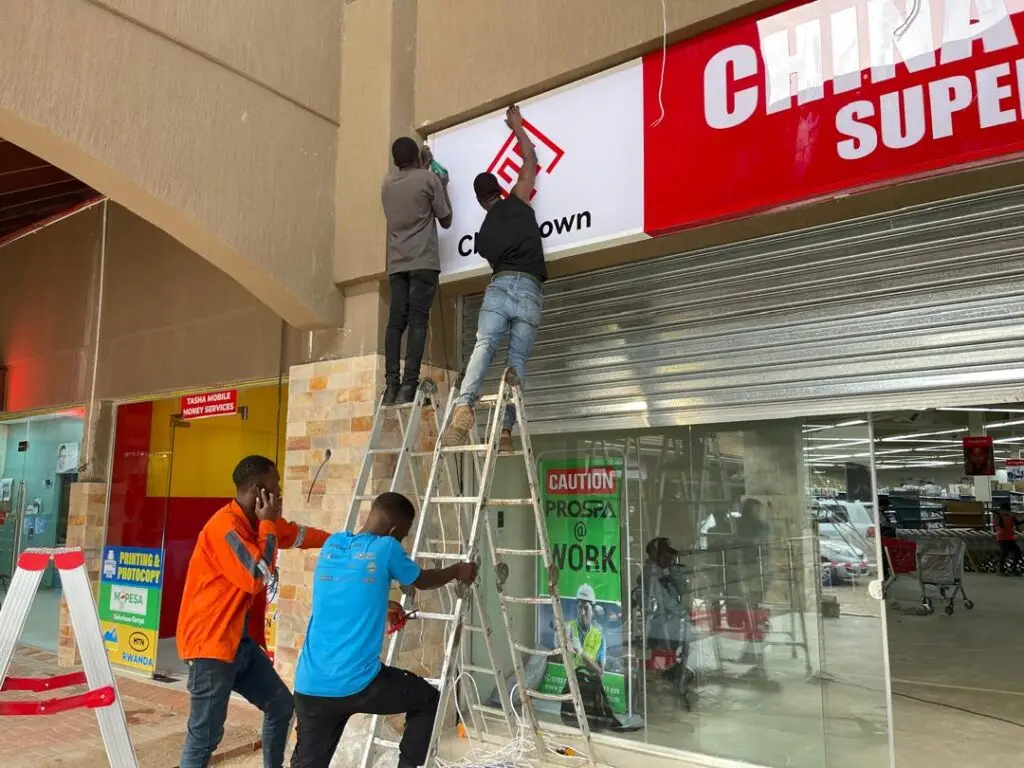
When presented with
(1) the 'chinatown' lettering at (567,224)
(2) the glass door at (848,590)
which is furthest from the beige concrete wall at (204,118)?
(2) the glass door at (848,590)

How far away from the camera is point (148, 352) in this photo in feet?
24.2

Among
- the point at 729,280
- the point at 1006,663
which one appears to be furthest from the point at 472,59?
the point at 1006,663

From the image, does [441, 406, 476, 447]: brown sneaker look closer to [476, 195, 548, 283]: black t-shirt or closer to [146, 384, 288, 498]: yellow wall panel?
[476, 195, 548, 283]: black t-shirt

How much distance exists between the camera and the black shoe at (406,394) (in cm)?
466

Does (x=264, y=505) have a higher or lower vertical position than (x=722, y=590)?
higher

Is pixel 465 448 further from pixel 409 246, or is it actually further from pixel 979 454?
pixel 979 454

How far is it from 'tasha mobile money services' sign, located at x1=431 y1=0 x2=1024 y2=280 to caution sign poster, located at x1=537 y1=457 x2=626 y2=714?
1.53 meters

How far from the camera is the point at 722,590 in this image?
4613 mm

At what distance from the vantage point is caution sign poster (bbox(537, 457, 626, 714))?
4.96 m

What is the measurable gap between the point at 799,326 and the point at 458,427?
197 cm

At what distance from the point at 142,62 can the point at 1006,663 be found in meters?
9.70

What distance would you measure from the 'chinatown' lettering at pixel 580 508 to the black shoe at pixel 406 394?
4.25ft

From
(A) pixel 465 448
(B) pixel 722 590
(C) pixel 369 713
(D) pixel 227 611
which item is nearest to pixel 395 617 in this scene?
(C) pixel 369 713

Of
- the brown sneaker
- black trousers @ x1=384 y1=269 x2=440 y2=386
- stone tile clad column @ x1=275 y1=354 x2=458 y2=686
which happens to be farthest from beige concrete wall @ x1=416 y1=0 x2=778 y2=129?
the brown sneaker
